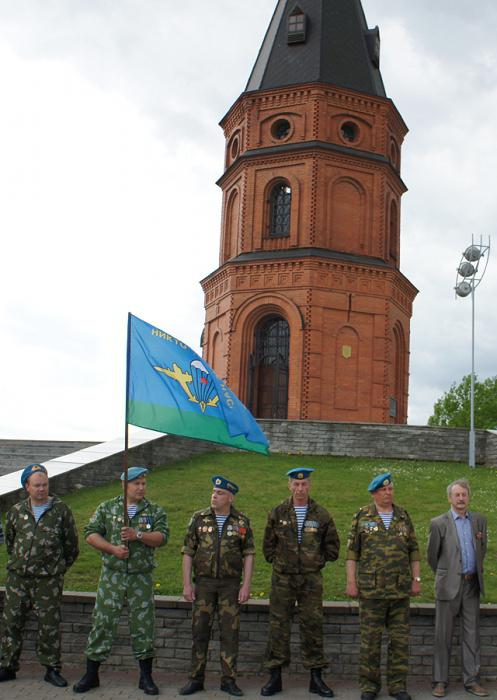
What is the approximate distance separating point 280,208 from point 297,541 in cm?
2058

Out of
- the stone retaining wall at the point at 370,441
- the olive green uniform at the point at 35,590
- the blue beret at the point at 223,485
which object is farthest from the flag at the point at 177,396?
the stone retaining wall at the point at 370,441

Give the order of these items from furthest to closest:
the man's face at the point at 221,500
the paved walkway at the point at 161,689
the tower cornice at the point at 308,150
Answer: the tower cornice at the point at 308,150, the man's face at the point at 221,500, the paved walkway at the point at 161,689

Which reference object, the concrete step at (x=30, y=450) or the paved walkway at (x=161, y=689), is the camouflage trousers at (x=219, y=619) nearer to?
the paved walkway at (x=161, y=689)

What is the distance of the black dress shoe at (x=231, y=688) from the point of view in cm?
671

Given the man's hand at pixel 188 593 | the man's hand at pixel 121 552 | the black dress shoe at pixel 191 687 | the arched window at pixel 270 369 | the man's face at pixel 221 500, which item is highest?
the arched window at pixel 270 369

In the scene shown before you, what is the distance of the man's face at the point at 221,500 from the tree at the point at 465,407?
46.2 metres

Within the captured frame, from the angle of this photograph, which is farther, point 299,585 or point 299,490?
point 299,490

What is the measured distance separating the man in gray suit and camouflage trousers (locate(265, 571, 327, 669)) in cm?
112

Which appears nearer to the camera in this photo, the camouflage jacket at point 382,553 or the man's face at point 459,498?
the camouflage jacket at point 382,553

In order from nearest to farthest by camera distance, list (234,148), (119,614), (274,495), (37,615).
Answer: (119,614) → (37,615) → (274,495) → (234,148)

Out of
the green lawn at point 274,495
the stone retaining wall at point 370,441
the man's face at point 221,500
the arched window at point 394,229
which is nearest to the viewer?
the man's face at point 221,500

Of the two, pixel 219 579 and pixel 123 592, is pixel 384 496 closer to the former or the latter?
pixel 219 579

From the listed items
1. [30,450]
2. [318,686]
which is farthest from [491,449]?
[318,686]

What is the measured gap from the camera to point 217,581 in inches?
273
